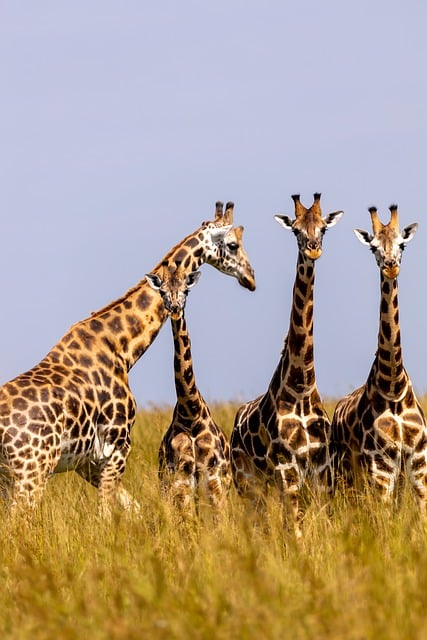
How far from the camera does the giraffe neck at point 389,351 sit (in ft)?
29.5

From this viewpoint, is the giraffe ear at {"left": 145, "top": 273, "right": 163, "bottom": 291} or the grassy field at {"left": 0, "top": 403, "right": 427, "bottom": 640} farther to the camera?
the giraffe ear at {"left": 145, "top": 273, "right": 163, "bottom": 291}

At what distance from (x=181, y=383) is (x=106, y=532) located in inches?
87.8

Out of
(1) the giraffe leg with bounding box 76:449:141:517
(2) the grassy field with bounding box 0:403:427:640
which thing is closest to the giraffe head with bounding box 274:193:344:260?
(2) the grassy field with bounding box 0:403:427:640

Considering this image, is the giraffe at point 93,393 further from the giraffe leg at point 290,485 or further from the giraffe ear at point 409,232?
the giraffe ear at point 409,232

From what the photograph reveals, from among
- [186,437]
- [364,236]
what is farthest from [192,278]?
[364,236]

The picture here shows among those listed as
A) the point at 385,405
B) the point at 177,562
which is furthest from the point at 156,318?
the point at 177,562

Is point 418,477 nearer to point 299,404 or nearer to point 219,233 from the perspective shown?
point 299,404

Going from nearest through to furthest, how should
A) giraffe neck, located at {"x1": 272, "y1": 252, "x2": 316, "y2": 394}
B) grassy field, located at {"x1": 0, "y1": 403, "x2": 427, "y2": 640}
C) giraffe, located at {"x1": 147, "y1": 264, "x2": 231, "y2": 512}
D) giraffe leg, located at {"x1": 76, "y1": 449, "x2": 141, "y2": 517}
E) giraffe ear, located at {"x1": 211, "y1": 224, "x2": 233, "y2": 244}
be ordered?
grassy field, located at {"x1": 0, "y1": 403, "x2": 427, "y2": 640} → giraffe neck, located at {"x1": 272, "y1": 252, "x2": 316, "y2": 394} → giraffe, located at {"x1": 147, "y1": 264, "x2": 231, "y2": 512} → giraffe leg, located at {"x1": 76, "y1": 449, "x2": 141, "y2": 517} → giraffe ear, located at {"x1": 211, "y1": 224, "x2": 233, "y2": 244}

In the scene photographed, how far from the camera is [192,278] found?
995 centimetres

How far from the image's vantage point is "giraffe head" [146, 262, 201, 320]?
32.2ft

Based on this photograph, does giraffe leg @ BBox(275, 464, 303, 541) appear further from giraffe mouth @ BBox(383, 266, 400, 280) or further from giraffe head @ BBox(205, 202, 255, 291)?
giraffe head @ BBox(205, 202, 255, 291)

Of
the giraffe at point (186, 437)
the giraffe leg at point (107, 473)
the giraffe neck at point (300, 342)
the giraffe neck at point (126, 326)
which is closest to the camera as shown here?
the giraffe neck at point (300, 342)

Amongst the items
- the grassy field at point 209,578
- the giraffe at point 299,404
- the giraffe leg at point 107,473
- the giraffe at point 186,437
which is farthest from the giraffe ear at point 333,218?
the giraffe leg at point 107,473

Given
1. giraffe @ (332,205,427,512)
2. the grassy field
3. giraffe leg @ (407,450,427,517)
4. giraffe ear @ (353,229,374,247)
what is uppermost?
giraffe ear @ (353,229,374,247)
